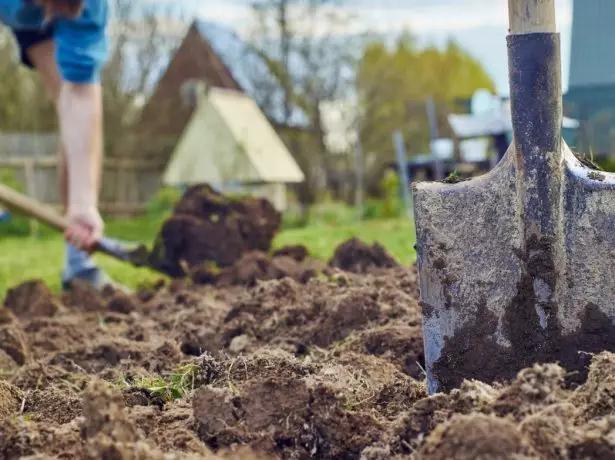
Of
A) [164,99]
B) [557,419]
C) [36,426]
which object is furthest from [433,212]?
[164,99]

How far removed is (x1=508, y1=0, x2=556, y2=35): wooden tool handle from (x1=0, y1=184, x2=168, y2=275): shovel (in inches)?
139

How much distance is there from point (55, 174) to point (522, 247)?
15.5 metres

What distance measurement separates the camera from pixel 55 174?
16703 mm

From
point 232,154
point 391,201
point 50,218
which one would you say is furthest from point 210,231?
point 391,201

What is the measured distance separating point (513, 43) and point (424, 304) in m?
0.74

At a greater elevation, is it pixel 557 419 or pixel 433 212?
pixel 433 212

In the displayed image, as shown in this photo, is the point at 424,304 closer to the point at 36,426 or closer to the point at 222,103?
the point at 36,426

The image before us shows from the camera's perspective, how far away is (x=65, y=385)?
8.89ft

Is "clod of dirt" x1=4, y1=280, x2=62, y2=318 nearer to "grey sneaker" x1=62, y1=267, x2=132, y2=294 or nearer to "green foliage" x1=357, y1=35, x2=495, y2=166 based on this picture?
"grey sneaker" x1=62, y1=267, x2=132, y2=294

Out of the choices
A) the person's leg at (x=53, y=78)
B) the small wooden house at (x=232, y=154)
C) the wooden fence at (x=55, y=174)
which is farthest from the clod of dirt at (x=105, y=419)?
the wooden fence at (x=55, y=174)

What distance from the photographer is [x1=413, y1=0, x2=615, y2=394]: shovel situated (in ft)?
7.19

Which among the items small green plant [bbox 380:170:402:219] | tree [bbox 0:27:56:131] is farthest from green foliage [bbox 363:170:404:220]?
tree [bbox 0:27:56:131]

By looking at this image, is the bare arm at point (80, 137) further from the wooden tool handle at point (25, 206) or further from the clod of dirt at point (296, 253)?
the clod of dirt at point (296, 253)

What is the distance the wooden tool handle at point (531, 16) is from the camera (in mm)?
2262
